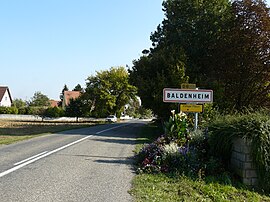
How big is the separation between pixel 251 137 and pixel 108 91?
61892 millimetres

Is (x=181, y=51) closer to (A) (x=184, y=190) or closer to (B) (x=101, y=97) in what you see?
(A) (x=184, y=190)

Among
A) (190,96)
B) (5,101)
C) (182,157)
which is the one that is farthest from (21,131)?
(5,101)

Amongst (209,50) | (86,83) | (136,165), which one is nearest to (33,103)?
(86,83)

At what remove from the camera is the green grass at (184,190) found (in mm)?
6084

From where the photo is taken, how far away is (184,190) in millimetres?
6527

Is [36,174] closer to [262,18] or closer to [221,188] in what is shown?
[221,188]

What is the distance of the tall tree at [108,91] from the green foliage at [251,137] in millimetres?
57897

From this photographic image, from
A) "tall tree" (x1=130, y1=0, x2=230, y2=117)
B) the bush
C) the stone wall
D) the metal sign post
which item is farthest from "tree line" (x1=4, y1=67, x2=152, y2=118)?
the stone wall

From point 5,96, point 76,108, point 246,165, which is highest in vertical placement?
point 5,96

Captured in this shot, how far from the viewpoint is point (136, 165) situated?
30.7 feet

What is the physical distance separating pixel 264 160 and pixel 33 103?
377 ft

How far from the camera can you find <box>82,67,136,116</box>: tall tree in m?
66.9

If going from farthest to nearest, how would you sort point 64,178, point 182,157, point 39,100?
point 39,100 < point 182,157 < point 64,178

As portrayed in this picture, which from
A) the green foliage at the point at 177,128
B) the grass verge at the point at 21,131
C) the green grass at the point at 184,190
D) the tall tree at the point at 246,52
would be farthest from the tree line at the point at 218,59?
the green grass at the point at 184,190
